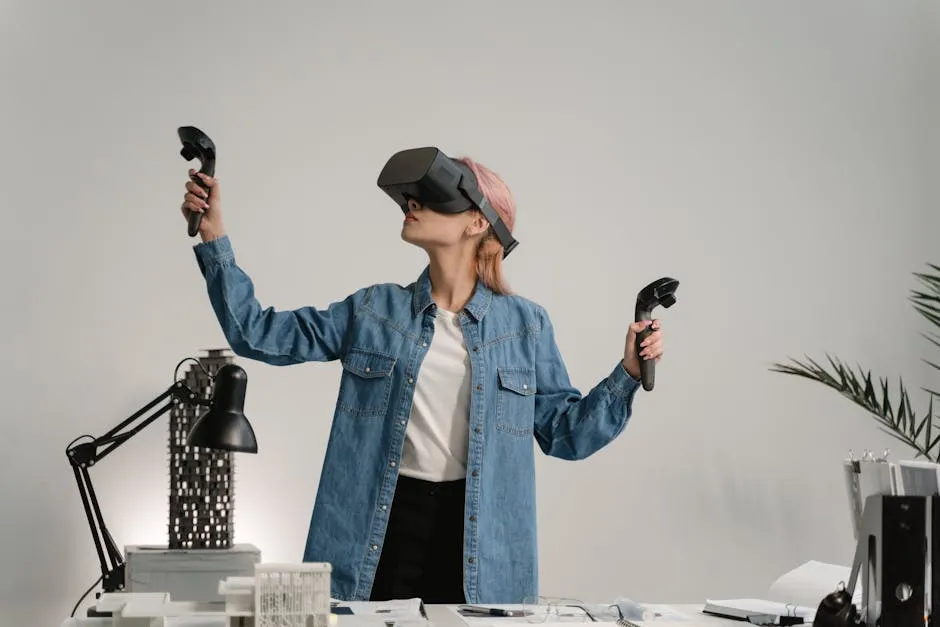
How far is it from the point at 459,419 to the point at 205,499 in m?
1.33

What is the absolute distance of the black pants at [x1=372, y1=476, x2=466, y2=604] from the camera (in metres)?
2.39

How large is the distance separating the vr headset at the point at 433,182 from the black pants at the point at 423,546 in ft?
2.06

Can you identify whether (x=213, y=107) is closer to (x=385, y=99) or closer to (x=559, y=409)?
(x=385, y=99)

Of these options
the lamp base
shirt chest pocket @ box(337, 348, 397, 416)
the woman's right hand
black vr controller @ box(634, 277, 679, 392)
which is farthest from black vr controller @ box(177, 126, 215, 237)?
the lamp base

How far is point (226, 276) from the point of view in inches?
94.1

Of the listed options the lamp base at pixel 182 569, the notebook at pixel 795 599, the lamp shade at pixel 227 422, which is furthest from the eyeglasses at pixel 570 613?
the lamp base at pixel 182 569

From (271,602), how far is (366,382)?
0.93m

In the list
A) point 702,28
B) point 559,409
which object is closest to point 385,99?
point 702,28

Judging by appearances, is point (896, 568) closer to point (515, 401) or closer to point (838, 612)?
point (838, 612)

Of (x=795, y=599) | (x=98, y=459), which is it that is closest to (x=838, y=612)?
(x=795, y=599)

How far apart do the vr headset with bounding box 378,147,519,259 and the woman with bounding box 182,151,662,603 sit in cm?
3

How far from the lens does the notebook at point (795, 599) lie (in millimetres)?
2109

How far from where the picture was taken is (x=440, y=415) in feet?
8.18

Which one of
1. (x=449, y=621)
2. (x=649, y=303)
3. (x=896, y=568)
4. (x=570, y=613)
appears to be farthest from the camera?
(x=649, y=303)
